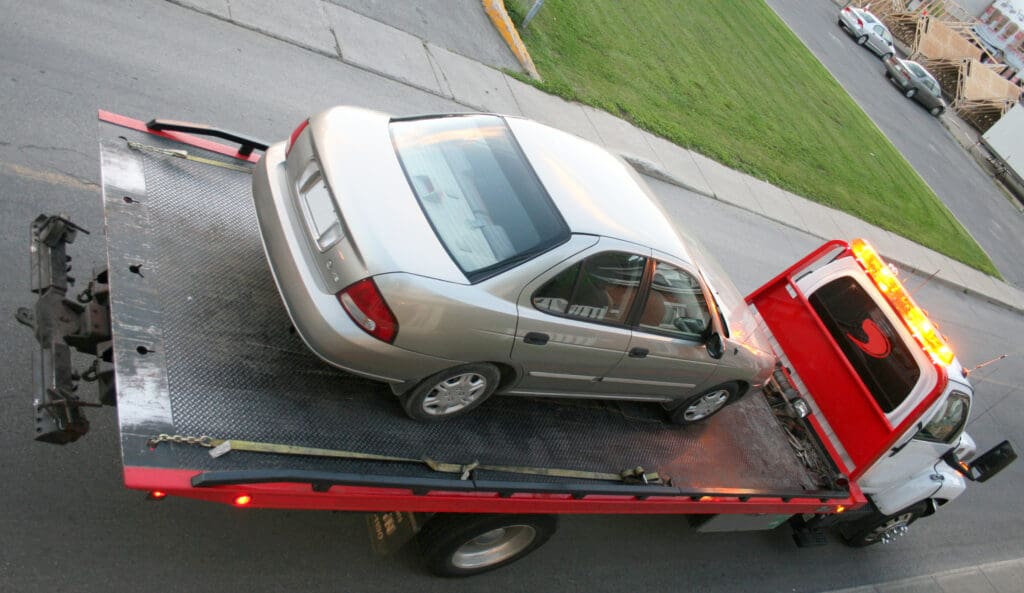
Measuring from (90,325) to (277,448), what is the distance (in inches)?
47.2

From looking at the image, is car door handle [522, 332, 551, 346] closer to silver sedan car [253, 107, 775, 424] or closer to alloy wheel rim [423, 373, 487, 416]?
silver sedan car [253, 107, 775, 424]

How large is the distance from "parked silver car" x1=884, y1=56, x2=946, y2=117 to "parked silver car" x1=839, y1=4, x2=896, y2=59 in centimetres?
103

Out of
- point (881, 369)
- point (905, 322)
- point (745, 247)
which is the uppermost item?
point (745, 247)

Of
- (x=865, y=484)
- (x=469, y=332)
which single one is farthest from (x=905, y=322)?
(x=469, y=332)

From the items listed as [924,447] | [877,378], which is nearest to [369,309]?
[877,378]

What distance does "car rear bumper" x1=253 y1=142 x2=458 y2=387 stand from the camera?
3.64 m

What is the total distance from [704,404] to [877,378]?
164 centimetres

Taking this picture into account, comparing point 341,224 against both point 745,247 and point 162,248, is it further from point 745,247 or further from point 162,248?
point 745,247

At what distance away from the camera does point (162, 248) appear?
4168 millimetres

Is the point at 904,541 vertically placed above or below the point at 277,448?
above

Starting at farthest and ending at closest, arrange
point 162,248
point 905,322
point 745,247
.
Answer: point 745,247, point 905,322, point 162,248

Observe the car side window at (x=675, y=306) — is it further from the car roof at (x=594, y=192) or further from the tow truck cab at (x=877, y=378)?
the tow truck cab at (x=877, y=378)

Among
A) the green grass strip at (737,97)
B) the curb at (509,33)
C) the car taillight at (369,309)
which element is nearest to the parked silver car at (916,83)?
the green grass strip at (737,97)

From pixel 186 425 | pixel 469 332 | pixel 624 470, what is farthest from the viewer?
pixel 624 470
